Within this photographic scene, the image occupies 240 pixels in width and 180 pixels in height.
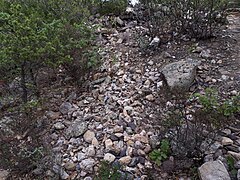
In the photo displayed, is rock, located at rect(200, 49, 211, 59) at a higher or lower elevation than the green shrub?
lower

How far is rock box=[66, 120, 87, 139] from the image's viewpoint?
11.3ft

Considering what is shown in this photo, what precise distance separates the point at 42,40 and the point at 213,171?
7.22 ft

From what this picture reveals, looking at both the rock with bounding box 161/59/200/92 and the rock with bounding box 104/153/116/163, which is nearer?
the rock with bounding box 104/153/116/163

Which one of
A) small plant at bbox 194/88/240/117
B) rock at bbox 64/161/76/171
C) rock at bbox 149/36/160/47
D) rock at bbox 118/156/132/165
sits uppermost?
rock at bbox 149/36/160/47

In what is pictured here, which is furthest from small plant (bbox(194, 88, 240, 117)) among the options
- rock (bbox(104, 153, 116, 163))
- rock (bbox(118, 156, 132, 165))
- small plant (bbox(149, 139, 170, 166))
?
rock (bbox(104, 153, 116, 163))

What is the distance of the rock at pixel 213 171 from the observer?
270 cm

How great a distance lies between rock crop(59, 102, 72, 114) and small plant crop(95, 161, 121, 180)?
1037 millimetres

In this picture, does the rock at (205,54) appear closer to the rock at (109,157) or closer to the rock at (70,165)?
the rock at (109,157)

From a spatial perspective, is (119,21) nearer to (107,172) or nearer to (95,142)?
(95,142)

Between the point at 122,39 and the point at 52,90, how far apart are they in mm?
1477

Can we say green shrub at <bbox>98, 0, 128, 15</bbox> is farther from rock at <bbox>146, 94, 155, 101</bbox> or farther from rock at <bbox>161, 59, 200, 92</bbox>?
rock at <bbox>146, 94, 155, 101</bbox>

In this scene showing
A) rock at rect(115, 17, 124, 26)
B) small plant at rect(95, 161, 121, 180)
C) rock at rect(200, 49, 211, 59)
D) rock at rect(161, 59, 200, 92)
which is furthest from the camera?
rock at rect(115, 17, 124, 26)

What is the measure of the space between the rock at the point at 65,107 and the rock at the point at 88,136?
0.50 m

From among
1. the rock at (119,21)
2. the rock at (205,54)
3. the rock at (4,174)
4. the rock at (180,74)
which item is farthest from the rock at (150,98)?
the rock at (119,21)
